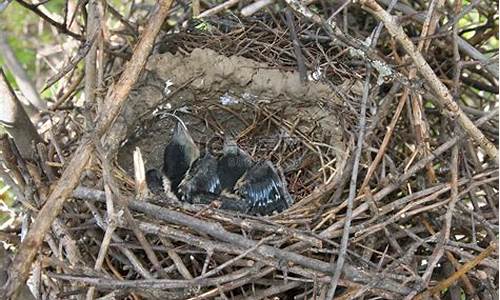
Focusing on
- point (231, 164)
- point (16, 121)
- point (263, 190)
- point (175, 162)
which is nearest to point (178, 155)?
point (175, 162)

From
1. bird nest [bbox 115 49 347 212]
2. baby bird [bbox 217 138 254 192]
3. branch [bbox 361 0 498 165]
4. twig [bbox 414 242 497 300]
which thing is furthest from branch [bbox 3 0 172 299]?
baby bird [bbox 217 138 254 192]

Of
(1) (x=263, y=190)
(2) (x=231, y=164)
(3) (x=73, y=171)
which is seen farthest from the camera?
(2) (x=231, y=164)

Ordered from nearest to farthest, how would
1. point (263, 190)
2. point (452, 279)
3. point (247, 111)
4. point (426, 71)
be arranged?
1. point (426, 71)
2. point (452, 279)
3. point (263, 190)
4. point (247, 111)

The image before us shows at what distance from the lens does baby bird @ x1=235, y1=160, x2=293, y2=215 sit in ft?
7.44

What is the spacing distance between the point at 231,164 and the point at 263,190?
176 millimetres

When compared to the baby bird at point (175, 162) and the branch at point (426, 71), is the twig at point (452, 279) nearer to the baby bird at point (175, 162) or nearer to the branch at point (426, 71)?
the branch at point (426, 71)

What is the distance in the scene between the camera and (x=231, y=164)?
2.44 m

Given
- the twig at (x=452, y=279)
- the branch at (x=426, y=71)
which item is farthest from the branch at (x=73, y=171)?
the twig at (x=452, y=279)

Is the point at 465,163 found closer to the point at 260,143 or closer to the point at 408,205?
the point at 408,205

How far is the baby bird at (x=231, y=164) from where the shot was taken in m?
2.40

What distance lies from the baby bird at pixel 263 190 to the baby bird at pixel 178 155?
172mm

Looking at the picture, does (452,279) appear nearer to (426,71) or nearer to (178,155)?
(426,71)

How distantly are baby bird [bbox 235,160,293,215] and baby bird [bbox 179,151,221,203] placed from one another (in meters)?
0.08

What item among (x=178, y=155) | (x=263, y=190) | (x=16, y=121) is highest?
(x=16, y=121)
